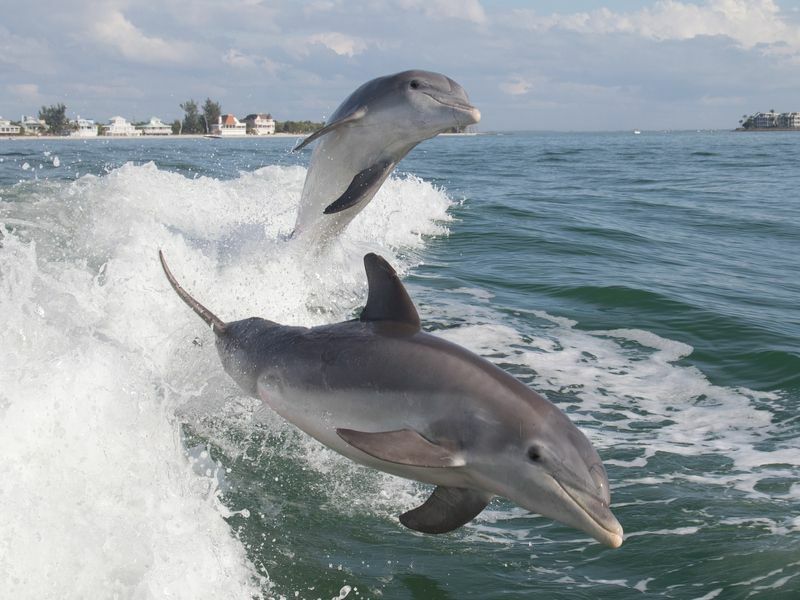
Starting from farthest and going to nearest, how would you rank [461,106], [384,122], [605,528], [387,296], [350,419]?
[384,122], [461,106], [387,296], [350,419], [605,528]

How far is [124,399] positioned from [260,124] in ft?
562

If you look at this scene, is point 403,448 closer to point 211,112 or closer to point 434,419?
point 434,419

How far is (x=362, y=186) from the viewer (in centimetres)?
881

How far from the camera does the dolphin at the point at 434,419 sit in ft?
14.0

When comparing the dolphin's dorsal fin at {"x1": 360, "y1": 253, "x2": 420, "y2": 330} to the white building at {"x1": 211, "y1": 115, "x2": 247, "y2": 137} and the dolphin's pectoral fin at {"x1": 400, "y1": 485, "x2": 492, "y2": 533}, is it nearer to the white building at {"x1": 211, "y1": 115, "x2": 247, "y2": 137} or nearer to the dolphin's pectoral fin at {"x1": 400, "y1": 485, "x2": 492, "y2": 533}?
the dolphin's pectoral fin at {"x1": 400, "y1": 485, "x2": 492, "y2": 533}

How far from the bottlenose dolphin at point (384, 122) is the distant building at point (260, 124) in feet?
535

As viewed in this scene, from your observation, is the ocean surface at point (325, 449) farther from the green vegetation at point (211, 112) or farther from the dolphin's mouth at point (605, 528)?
the green vegetation at point (211, 112)

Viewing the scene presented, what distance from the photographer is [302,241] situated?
37.2 ft

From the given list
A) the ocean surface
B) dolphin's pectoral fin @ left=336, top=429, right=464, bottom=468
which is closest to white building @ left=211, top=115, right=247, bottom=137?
the ocean surface

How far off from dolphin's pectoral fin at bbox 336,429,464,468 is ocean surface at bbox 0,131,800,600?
3.59 ft

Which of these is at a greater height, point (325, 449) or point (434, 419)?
point (434, 419)

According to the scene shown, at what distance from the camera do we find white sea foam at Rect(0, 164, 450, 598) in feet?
14.5

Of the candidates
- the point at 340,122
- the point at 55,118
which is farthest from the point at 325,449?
the point at 55,118

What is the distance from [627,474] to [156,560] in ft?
13.1
